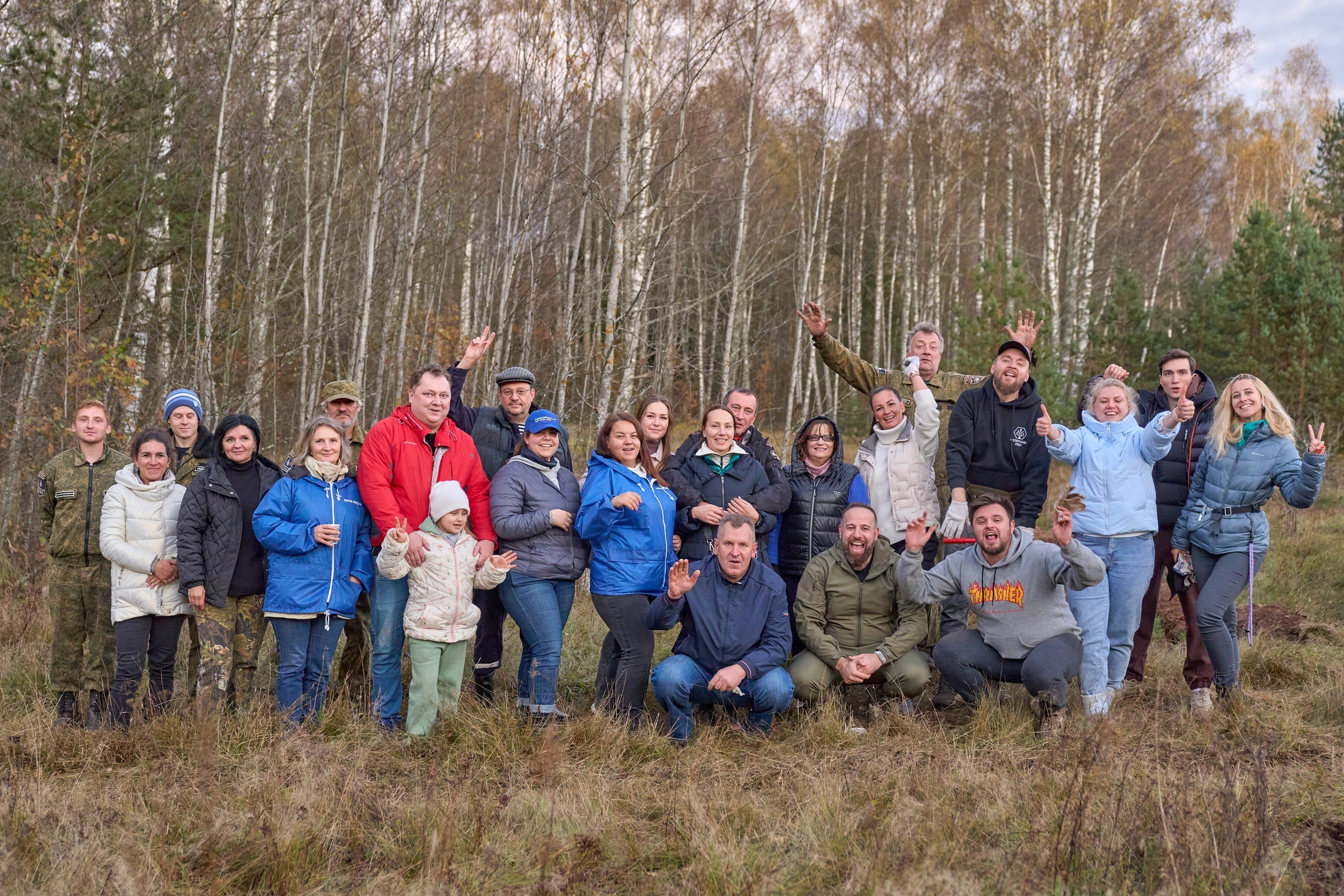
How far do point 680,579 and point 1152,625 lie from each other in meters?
3.37

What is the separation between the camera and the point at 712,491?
18.2 ft

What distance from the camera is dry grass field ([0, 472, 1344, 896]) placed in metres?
3.36

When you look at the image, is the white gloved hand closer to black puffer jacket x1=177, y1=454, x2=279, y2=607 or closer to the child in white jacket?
the child in white jacket

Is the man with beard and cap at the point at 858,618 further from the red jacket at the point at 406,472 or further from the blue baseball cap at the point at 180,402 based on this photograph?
the blue baseball cap at the point at 180,402

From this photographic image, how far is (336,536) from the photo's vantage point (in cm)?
499

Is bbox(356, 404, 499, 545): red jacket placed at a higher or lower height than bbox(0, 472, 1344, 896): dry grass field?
higher

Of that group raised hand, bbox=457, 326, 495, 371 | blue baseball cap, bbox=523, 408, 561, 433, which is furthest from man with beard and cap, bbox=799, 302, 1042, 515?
raised hand, bbox=457, 326, 495, 371

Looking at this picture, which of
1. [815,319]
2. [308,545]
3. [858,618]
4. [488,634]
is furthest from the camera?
[815,319]

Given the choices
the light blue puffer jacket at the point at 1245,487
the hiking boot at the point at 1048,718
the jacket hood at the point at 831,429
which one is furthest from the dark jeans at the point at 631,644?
the light blue puffer jacket at the point at 1245,487

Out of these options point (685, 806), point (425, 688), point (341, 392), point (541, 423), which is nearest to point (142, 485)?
point (341, 392)

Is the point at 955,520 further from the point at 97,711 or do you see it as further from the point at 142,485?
the point at 97,711

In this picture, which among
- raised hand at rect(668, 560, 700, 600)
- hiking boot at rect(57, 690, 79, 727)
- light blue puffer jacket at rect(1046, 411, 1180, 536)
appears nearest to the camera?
raised hand at rect(668, 560, 700, 600)

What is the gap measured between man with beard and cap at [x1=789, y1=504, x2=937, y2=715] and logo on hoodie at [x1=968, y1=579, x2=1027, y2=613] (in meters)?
0.32

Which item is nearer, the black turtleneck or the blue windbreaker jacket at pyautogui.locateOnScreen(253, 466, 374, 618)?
the blue windbreaker jacket at pyautogui.locateOnScreen(253, 466, 374, 618)
